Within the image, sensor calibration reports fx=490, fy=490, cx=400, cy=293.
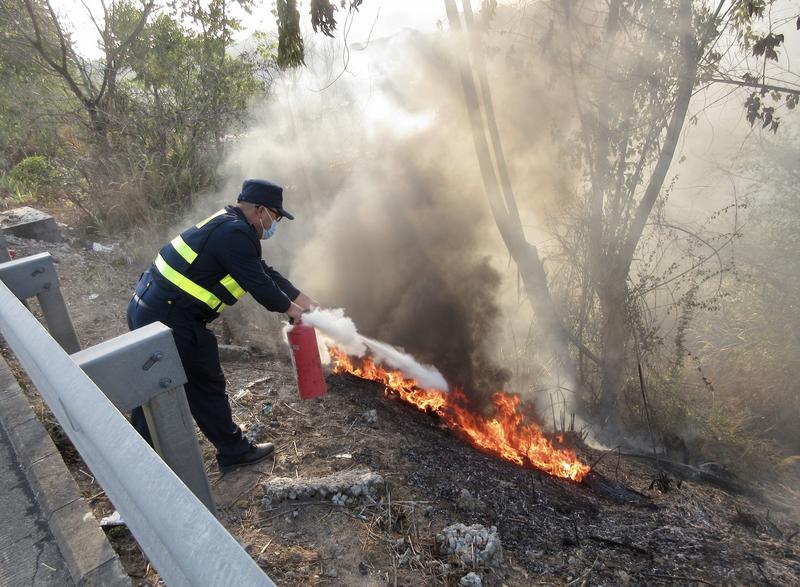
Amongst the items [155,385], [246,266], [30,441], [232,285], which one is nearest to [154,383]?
[155,385]

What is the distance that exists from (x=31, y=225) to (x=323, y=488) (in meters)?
6.49

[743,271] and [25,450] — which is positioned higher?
[743,271]

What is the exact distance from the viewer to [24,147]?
415 inches

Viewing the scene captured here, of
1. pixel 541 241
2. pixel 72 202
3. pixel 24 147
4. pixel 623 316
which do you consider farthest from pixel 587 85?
pixel 24 147

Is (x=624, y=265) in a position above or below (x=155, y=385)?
above

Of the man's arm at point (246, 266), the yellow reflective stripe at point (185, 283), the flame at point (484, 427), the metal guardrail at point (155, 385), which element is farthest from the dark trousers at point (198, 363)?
the flame at point (484, 427)

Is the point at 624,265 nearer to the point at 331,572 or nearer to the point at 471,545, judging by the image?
the point at 471,545

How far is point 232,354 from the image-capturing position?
5.09 meters

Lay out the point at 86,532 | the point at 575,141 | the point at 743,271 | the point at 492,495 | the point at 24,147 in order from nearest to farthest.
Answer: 1. the point at 86,532
2. the point at 492,495
3. the point at 575,141
4. the point at 743,271
5. the point at 24,147

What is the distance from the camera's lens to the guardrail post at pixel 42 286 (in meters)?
2.86

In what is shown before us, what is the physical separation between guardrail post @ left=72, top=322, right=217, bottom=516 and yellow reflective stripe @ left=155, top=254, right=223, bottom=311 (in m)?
1.45

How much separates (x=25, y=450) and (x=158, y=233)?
6095 mm

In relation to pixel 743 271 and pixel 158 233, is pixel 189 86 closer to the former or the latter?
pixel 158 233

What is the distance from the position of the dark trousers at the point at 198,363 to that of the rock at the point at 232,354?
5.65 feet
